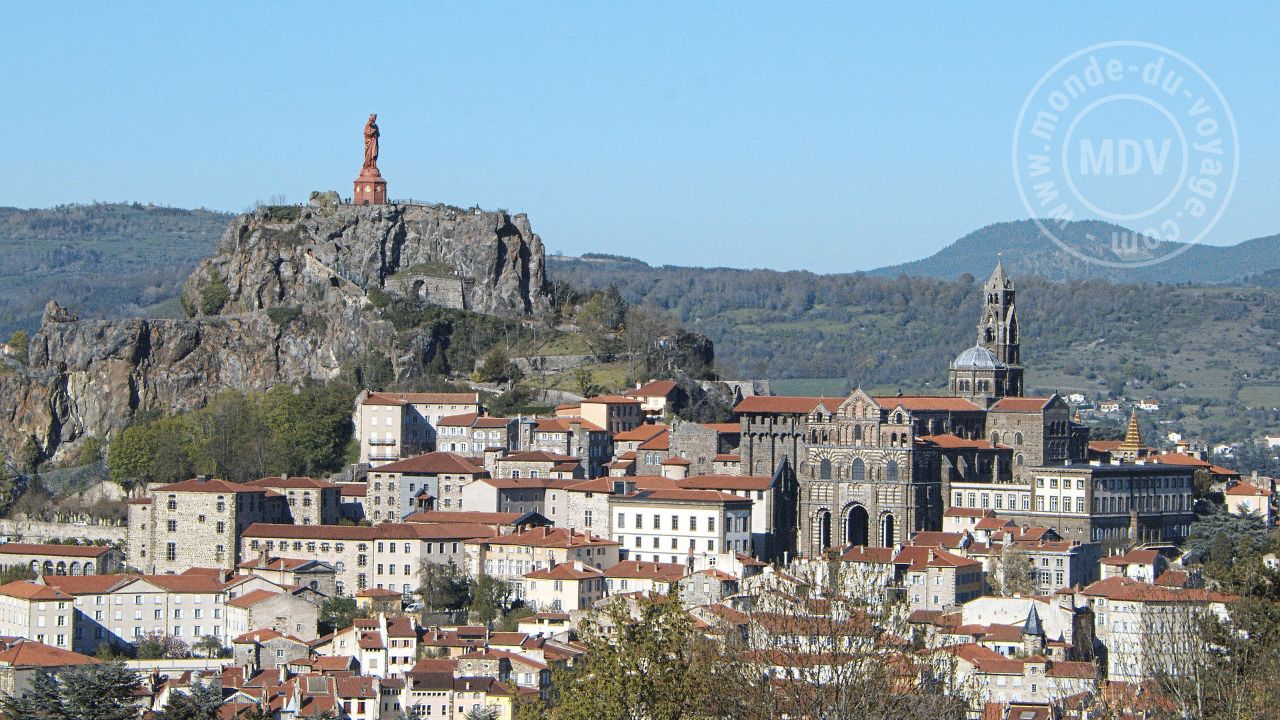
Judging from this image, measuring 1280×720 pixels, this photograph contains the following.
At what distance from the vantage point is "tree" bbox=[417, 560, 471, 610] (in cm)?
7500

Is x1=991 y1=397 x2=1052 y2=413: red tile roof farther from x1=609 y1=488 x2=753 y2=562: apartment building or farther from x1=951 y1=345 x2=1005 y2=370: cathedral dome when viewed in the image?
x1=609 y1=488 x2=753 y2=562: apartment building

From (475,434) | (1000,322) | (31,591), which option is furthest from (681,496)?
(31,591)

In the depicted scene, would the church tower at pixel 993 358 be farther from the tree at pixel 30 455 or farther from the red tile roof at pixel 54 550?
the tree at pixel 30 455

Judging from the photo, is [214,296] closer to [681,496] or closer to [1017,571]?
[681,496]

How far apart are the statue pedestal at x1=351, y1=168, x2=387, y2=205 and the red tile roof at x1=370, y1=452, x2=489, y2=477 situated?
1118 inches

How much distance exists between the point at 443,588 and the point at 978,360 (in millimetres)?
25854

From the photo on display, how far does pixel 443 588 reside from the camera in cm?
7500

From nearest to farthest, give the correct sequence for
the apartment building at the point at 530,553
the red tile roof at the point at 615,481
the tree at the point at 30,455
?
the apartment building at the point at 530,553, the red tile roof at the point at 615,481, the tree at the point at 30,455

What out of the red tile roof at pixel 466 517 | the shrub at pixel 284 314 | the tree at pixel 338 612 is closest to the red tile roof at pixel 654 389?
the red tile roof at pixel 466 517

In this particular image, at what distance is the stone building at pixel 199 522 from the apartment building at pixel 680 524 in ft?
46.4

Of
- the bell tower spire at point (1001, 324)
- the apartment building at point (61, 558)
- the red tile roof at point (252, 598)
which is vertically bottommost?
the red tile roof at point (252, 598)

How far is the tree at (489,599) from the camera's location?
73.8 metres

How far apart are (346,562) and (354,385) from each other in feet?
66.9

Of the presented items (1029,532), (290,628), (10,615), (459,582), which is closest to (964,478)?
(1029,532)
